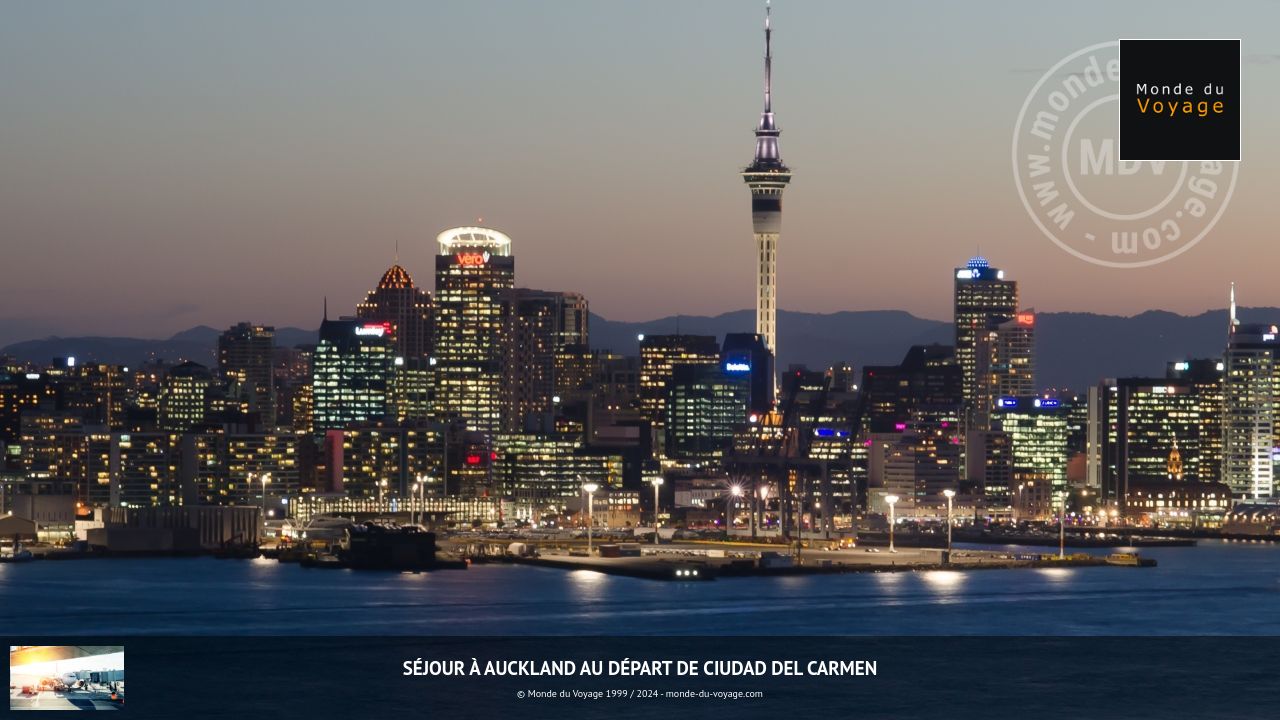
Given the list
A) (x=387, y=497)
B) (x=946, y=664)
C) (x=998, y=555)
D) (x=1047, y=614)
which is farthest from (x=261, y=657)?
(x=387, y=497)

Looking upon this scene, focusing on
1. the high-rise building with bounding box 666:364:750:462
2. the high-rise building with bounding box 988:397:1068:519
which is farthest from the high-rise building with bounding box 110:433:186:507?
the high-rise building with bounding box 988:397:1068:519

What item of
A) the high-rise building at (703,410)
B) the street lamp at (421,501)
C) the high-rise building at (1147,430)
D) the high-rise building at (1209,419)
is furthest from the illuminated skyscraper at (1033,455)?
the street lamp at (421,501)

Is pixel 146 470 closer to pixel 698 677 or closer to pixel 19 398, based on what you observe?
pixel 19 398

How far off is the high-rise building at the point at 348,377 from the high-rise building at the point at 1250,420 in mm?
62159

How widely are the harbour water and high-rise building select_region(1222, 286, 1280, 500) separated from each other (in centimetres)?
7702

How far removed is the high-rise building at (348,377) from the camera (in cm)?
17688

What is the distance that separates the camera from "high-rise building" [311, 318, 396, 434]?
176875 mm

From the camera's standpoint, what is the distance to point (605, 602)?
7469 centimetres

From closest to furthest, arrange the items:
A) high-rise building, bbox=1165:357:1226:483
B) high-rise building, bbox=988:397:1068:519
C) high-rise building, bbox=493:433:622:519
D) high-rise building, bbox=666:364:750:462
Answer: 1. high-rise building, bbox=493:433:622:519
2. high-rise building, bbox=988:397:1068:519
3. high-rise building, bbox=1165:357:1226:483
4. high-rise building, bbox=666:364:750:462

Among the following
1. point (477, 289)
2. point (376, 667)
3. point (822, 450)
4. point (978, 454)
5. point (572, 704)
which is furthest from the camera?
point (477, 289)

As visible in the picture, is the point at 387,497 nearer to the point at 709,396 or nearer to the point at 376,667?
the point at 709,396

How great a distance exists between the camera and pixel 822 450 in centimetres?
16675

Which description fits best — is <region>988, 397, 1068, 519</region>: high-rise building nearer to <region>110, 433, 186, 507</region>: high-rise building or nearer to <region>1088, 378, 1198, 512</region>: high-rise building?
<region>1088, 378, 1198, 512</region>: high-rise building

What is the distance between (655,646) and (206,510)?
52.9 meters
